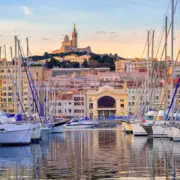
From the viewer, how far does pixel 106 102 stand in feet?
527

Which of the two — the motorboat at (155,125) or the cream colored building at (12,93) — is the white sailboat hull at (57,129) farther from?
the motorboat at (155,125)

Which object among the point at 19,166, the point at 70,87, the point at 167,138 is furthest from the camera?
the point at 70,87

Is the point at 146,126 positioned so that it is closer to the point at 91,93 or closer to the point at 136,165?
the point at 136,165

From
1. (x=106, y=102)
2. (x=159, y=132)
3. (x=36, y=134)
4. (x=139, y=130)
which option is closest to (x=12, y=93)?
(x=139, y=130)

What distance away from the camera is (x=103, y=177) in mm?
23219

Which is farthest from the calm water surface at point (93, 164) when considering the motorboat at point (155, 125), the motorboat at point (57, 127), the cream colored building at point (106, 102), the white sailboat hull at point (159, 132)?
the cream colored building at point (106, 102)

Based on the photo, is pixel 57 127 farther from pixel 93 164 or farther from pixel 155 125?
pixel 93 164

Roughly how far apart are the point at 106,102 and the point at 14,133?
389 feet

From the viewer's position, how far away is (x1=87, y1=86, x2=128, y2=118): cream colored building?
158 m

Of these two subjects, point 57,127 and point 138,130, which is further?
point 57,127

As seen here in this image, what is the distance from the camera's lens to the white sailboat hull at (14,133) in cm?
4188

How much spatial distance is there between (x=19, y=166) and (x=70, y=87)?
545 feet

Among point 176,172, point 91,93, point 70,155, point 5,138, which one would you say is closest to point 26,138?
point 5,138

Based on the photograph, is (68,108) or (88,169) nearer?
(88,169)
